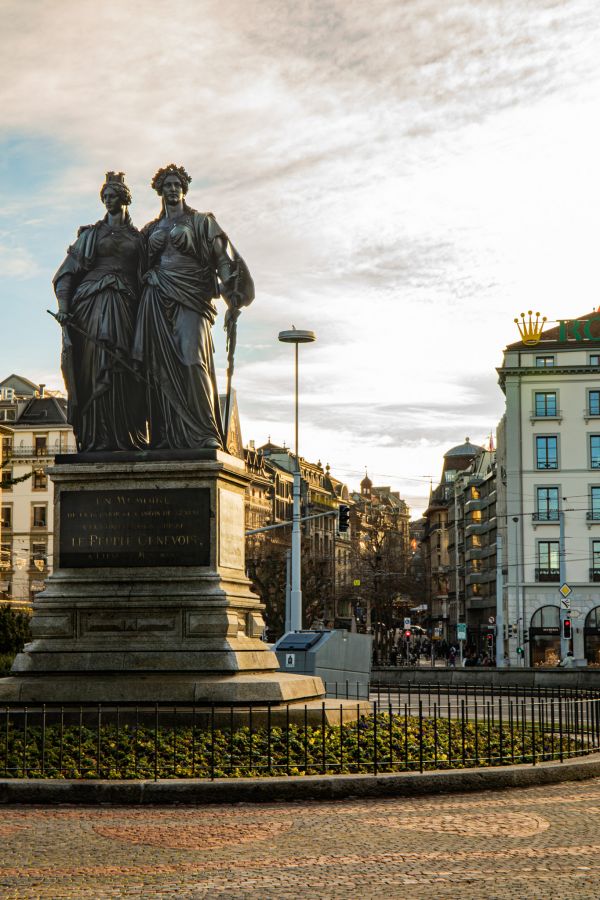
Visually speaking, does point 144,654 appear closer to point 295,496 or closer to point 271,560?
point 295,496

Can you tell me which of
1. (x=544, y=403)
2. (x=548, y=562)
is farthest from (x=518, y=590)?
(x=544, y=403)

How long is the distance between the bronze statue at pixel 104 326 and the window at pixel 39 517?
9550 centimetres

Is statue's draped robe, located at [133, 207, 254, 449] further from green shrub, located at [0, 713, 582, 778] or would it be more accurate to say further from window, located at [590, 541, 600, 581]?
window, located at [590, 541, 600, 581]

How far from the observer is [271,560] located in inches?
3376

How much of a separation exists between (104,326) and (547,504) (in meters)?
62.5

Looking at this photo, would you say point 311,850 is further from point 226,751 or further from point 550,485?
point 550,485

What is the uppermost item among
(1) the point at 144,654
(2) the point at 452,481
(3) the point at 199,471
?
(2) the point at 452,481

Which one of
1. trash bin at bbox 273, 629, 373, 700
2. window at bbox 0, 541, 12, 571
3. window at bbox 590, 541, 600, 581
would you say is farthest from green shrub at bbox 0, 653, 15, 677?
window at bbox 0, 541, 12, 571

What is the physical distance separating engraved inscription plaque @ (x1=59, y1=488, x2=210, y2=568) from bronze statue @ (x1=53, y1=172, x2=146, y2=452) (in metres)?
1.03

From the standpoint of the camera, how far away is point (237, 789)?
13555 millimetres

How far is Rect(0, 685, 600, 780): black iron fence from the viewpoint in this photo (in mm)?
14211

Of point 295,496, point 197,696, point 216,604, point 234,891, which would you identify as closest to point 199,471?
point 216,604

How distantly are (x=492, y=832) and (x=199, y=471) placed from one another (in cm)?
766

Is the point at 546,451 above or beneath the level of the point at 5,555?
above
